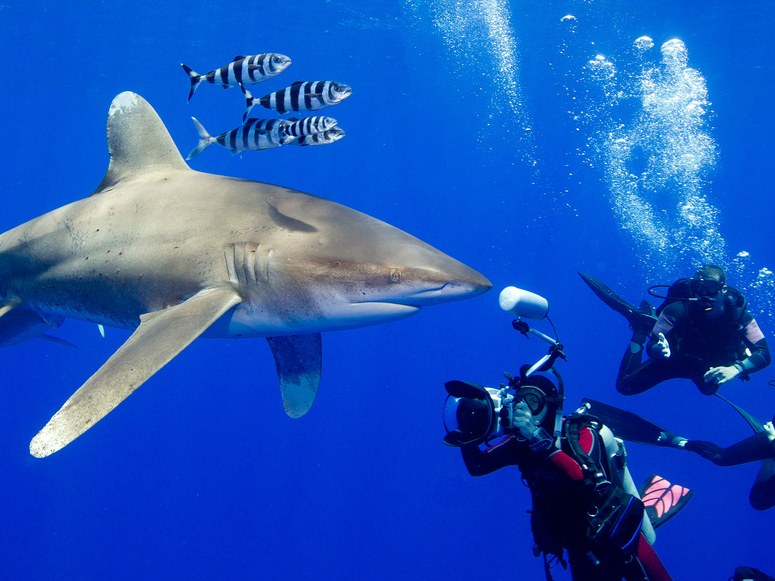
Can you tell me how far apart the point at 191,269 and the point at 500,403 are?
2.44 m

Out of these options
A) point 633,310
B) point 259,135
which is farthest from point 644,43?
point 259,135

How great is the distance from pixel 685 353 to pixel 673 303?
0.93 metres

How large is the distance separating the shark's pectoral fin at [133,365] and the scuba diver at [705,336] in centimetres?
713

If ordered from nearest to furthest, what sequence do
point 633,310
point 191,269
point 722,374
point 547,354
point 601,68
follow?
point 191,269
point 547,354
point 722,374
point 633,310
point 601,68

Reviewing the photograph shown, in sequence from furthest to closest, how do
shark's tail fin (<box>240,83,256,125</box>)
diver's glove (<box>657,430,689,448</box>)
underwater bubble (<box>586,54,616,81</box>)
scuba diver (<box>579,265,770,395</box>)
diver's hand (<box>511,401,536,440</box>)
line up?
underwater bubble (<box>586,54,616,81</box>), diver's glove (<box>657,430,689,448</box>), scuba diver (<box>579,265,770,395</box>), shark's tail fin (<box>240,83,256,125</box>), diver's hand (<box>511,401,536,440</box>)

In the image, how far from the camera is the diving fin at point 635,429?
8852 millimetres

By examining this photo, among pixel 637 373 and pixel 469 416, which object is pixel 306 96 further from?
pixel 637 373

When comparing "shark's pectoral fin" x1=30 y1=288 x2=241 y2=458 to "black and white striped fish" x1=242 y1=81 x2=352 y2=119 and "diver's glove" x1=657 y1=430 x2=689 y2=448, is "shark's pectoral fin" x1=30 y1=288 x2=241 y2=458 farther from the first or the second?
"diver's glove" x1=657 y1=430 x2=689 y2=448

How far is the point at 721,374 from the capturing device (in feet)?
26.6

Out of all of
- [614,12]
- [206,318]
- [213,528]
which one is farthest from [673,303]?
[614,12]

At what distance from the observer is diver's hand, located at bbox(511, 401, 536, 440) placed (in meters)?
3.86

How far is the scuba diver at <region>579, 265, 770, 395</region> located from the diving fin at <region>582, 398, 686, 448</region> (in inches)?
34.1

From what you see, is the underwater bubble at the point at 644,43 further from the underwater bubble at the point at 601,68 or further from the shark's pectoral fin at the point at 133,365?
→ the shark's pectoral fin at the point at 133,365

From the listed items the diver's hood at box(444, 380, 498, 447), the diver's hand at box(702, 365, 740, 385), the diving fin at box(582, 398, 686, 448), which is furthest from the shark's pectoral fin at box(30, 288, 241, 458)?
the diver's hand at box(702, 365, 740, 385)
